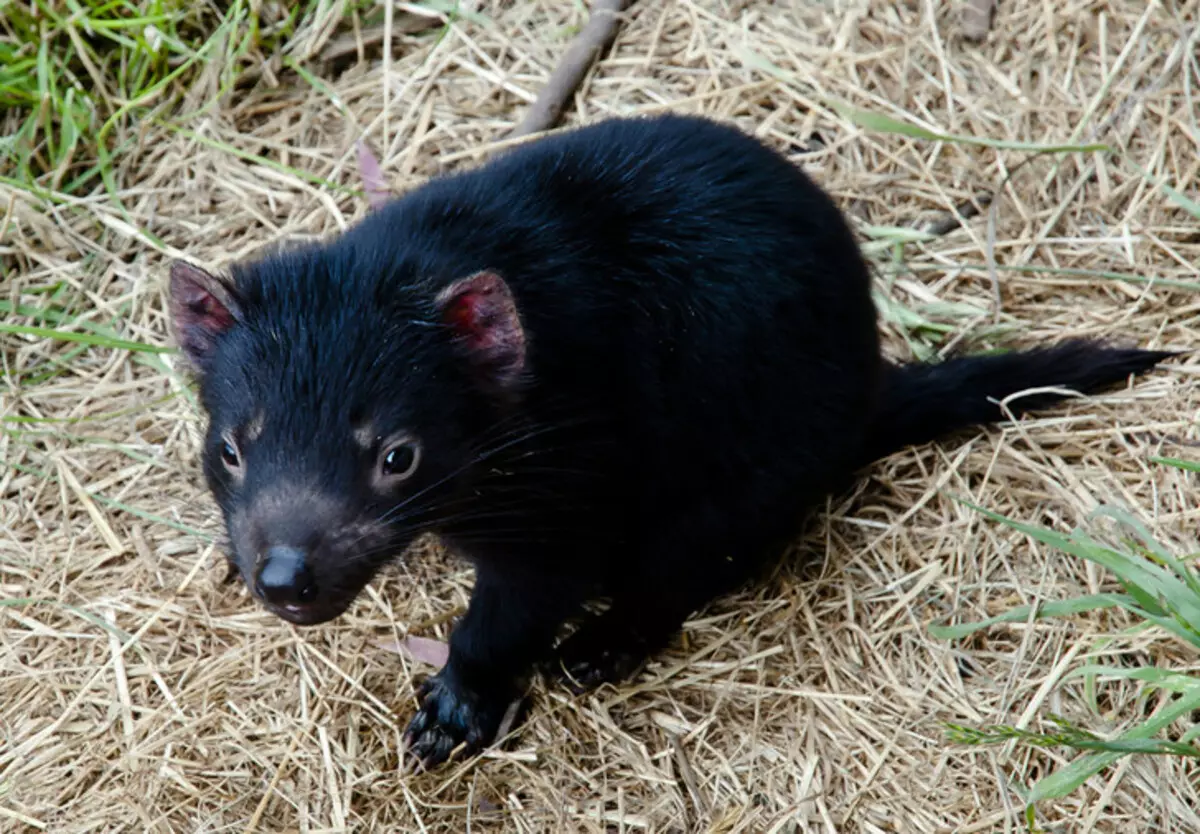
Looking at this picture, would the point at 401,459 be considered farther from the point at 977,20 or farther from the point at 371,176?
the point at 977,20

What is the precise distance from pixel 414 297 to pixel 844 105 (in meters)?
2.30

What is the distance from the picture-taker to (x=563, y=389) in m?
3.61

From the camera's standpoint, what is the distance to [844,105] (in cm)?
500

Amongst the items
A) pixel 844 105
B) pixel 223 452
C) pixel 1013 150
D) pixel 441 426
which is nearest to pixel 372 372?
pixel 441 426

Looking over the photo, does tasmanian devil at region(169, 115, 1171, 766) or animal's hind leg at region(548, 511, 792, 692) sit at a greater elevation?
tasmanian devil at region(169, 115, 1171, 766)

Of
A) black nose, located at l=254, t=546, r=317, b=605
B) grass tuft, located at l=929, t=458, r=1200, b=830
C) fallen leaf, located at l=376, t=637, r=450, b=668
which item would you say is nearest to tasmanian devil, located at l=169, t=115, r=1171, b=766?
black nose, located at l=254, t=546, r=317, b=605

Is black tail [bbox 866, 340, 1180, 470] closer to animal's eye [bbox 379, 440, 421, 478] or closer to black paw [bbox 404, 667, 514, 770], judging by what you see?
black paw [bbox 404, 667, 514, 770]

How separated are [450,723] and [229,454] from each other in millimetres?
1174

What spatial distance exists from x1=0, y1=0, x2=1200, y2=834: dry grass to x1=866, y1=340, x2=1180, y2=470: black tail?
9 centimetres

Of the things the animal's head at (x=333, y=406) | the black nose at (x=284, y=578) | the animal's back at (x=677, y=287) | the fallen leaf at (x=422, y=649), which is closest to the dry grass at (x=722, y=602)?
the fallen leaf at (x=422, y=649)

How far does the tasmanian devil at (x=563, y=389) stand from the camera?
319 cm

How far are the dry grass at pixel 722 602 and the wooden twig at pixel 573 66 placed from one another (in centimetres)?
7

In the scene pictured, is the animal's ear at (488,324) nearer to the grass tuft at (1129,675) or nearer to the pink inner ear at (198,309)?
the pink inner ear at (198,309)

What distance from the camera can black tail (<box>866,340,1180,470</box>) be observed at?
4.30 meters
